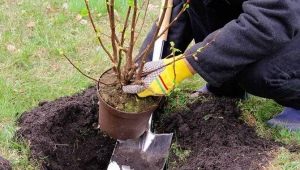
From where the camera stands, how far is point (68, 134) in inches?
110

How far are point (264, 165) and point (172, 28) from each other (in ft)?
3.49

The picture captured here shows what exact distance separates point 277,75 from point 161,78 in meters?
0.64

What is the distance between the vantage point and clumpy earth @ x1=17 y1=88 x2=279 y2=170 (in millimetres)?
2510

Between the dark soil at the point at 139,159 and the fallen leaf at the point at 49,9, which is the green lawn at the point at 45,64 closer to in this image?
the fallen leaf at the point at 49,9

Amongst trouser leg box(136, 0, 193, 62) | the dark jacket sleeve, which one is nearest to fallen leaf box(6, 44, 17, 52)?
trouser leg box(136, 0, 193, 62)

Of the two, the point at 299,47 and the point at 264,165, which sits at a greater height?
the point at 299,47

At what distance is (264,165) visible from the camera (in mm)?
2389

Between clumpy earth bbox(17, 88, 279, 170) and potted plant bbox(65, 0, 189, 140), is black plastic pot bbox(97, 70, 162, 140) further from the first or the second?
clumpy earth bbox(17, 88, 279, 170)

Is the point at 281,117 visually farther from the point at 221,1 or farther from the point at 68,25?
the point at 68,25

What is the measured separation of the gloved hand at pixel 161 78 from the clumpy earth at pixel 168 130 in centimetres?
42

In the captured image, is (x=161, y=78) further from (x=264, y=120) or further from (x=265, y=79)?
(x=264, y=120)

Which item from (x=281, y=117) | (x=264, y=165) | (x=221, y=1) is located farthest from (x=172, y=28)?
(x=264, y=165)

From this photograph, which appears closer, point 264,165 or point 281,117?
point 264,165

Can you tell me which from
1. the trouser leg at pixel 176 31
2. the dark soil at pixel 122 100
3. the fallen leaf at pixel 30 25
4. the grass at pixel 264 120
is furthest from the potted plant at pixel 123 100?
the fallen leaf at pixel 30 25
